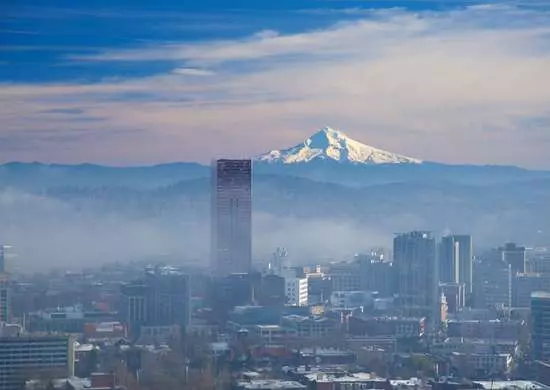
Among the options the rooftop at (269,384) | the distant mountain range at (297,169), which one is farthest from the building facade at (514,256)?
the rooftop at (269,384)

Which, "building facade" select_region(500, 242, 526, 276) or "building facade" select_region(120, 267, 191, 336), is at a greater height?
"building facade" select_region(500, 242, 526, 276)

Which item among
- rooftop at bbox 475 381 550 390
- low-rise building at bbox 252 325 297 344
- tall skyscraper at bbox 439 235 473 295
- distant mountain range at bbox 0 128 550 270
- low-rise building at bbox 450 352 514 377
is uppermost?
distant mountain range at bbox 0 128 550 270

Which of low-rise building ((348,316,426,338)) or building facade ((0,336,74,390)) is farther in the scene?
low-rise building ((348,316,426,338))

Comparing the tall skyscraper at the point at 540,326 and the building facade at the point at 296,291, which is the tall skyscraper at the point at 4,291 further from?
the tall skyscraper at the point at 540,326

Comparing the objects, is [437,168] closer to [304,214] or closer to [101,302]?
[304,214]

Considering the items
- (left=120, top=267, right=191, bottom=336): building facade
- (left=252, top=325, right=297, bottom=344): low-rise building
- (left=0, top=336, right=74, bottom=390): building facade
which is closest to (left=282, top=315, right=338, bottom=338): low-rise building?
(left=252, top=325, right=297, bottom=344): low-rise building

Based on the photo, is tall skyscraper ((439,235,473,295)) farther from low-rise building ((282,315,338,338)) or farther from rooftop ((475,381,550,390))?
rooftop ((475,381,550,390))

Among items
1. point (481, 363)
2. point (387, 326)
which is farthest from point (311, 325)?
point (481, 363)
